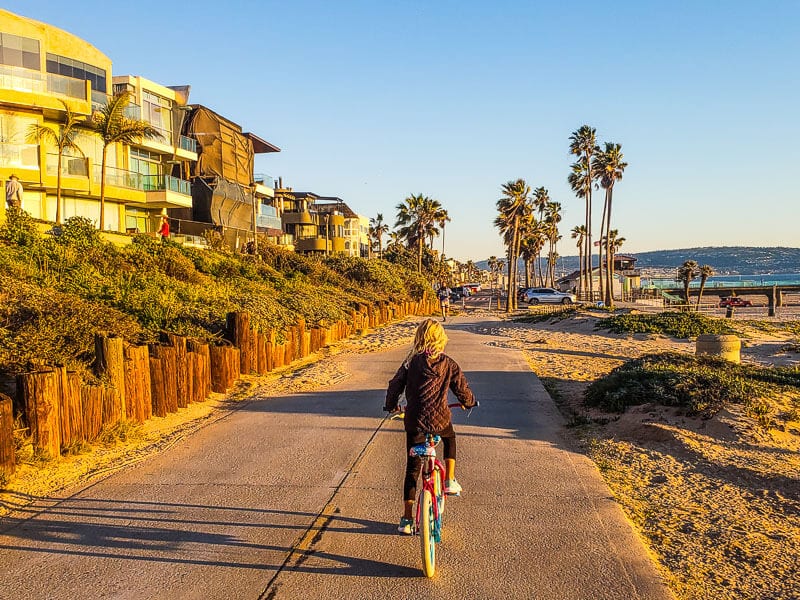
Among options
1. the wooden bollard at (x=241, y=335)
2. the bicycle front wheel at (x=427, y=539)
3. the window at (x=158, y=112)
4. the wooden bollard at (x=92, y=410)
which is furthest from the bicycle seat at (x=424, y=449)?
the window at (x=158, y=112)

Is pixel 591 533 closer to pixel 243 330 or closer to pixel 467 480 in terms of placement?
pixel 467 480

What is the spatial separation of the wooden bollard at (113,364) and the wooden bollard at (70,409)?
771 mm

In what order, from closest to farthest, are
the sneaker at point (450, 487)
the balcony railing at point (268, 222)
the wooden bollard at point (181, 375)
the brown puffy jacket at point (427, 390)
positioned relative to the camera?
the brown puffy jacket at point (427, 390)
the sneaker at point (450, 487)
the wooden bollard at point (181, 375)
the balcony railing at point (268, 222)

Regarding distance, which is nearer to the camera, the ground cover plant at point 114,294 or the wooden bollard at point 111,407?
the wooden bollard at point 111,407

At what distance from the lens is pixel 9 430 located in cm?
679

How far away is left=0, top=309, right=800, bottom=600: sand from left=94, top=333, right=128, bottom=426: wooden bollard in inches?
19.6

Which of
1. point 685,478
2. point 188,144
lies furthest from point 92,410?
point 188,144

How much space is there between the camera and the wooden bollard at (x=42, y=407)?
7.41 m

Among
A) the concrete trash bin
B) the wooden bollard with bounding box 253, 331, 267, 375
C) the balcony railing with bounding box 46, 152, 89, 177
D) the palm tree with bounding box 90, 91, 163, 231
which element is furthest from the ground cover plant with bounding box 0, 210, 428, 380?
the concrete trash bin

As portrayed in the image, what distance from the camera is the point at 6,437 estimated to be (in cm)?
678

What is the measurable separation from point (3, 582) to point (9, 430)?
2272 mm

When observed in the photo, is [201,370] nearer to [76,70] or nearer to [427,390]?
[427,390]

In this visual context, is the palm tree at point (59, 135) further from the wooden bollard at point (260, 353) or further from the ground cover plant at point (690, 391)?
the ground cover plant at point (690, 391)

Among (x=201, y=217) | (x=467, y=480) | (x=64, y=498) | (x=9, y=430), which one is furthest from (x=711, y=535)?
(x=201, y=217)
